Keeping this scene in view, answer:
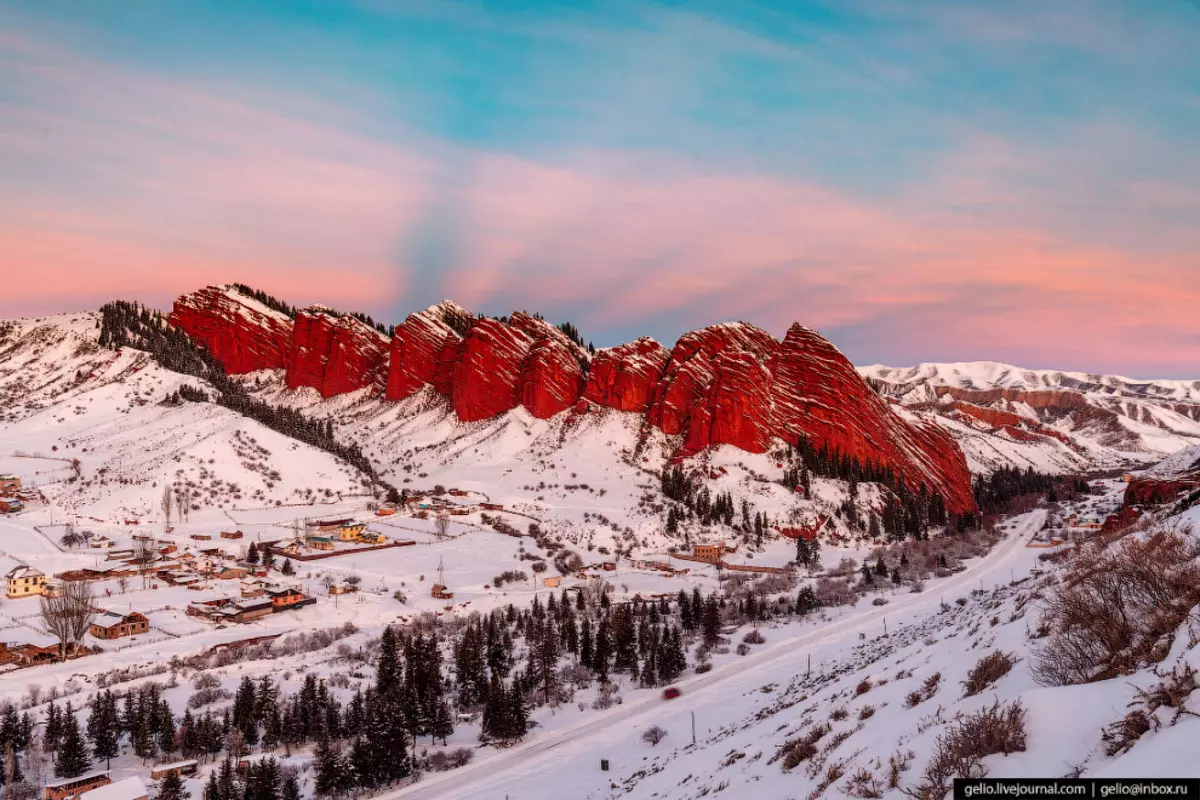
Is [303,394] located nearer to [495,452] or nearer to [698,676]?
[495,452]

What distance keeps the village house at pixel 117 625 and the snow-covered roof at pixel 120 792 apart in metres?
25.4

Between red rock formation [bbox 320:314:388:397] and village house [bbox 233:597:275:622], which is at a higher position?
red rock formation [bbox 320:314:388:397]

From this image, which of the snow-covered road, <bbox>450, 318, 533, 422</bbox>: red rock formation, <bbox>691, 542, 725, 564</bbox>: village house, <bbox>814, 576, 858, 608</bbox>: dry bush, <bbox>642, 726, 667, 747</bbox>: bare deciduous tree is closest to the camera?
the snow-covered road

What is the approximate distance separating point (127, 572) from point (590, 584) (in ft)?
138

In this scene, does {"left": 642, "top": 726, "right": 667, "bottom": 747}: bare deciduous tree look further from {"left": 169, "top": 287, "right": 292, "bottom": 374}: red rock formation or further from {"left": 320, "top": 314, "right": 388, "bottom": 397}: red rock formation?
{"left": 169, "top": 287, "right": 292, "bottom": 374}: red rock formation

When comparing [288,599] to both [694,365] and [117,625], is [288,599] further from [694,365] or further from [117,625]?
[694,365]

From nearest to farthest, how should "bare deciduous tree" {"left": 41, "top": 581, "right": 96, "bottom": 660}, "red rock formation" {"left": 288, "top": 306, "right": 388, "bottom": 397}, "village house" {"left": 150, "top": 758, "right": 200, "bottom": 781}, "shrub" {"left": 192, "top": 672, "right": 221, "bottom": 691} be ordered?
"village house" {"left": 150, "top": 758, "right": 200, "bottom": 781}
"shrub" {"left": 192, "top": 672, "right": 221, "bottom": 691}
"bare deciduous tree" {"left": 41, "top": 581, "right": 96, "bottom": 660}
"red rock formation" {"left": 288, "top": 306, "right": 388, "bottom": 397}

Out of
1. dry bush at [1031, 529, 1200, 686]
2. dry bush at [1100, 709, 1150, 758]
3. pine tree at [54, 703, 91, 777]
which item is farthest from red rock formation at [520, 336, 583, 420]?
dry bush at [1100, 709, 1150, 758]

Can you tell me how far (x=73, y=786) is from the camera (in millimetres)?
27203

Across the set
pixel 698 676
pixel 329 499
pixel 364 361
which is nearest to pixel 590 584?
pixel 698 676

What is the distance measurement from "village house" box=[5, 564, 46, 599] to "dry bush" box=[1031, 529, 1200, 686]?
68.6m

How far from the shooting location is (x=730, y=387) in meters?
108

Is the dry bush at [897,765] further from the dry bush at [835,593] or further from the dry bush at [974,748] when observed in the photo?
the dry bush at [835,593]

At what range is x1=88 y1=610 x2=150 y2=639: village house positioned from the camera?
4709 centimetres
